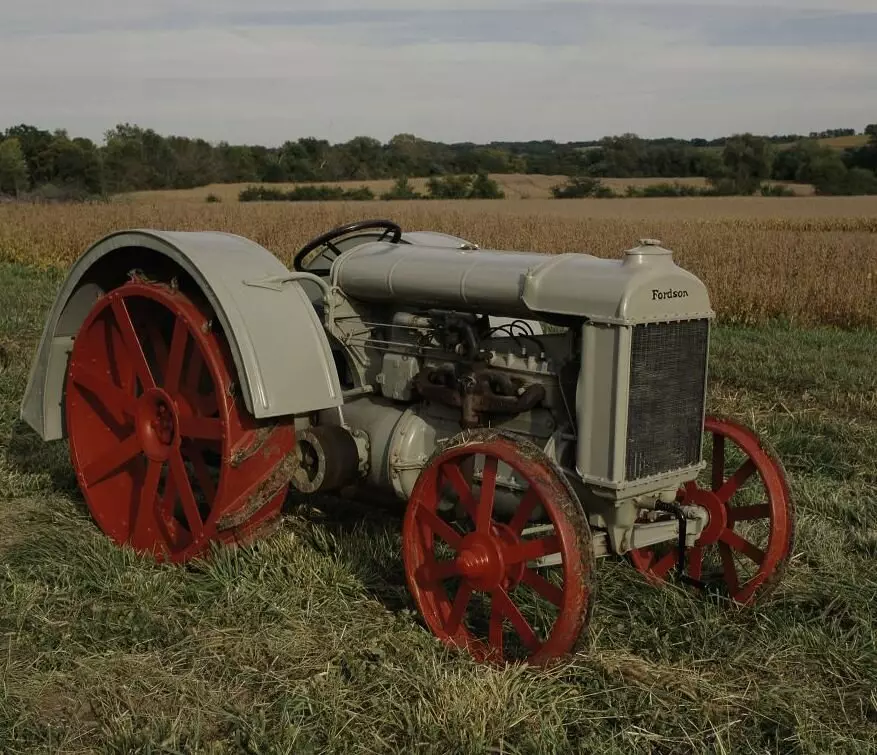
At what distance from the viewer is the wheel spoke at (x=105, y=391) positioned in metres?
4.09

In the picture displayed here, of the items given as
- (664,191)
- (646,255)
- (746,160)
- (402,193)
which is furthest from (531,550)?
(746,160)

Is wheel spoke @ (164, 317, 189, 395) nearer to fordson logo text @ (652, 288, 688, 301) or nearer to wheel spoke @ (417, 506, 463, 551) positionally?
wheel spoke @ (417, 506, 463, 551)

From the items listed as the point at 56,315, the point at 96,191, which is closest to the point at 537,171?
the point at 96,191

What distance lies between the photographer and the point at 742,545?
146 inches

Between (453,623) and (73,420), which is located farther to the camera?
(73,420)

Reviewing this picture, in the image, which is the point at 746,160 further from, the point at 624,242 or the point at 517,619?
the point at 517,619

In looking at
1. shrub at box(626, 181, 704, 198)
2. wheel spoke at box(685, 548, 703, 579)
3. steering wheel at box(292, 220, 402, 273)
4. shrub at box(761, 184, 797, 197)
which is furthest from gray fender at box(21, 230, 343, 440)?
shrub at box(761, 184, 797, 197)

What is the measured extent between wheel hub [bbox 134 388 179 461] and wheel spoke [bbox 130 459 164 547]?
0.05 m

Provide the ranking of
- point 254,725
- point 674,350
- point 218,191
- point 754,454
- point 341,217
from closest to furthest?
point 254,725, point 674,350, point 754,454, point 341,217, point 218,191

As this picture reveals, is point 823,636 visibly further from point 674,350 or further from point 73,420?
point 73,420

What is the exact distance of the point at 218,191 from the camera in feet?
149

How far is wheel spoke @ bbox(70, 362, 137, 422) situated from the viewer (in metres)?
4.09

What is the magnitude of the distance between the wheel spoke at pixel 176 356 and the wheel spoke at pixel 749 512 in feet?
7.28

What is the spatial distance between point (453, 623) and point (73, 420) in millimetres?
2105
